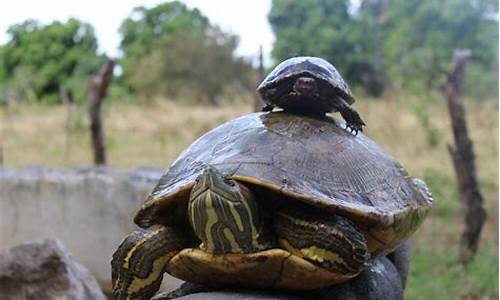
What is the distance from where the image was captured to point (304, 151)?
1.54 m

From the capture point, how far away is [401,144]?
736 cm

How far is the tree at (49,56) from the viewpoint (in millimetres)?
6332

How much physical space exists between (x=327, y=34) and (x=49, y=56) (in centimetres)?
291

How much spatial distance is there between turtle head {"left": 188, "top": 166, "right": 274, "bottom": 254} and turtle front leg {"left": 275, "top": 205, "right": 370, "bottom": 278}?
48 millimetres

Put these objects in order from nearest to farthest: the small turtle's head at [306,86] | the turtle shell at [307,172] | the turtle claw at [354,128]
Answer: the turtle shell at [307,172] → the small turtle's head at [306,86] → the turtle claw at [354,128]

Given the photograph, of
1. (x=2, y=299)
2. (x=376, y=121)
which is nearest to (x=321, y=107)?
(x=2, y=299)

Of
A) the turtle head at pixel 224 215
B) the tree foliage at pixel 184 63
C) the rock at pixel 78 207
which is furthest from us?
the tree foliage at pixel 184 63

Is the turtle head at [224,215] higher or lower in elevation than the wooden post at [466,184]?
higher

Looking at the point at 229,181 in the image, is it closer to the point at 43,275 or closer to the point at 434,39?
the point at 43,275

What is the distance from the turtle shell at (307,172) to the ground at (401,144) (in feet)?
7.83

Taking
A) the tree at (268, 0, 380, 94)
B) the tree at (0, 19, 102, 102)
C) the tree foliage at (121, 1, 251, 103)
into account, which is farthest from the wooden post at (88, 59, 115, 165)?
the tree foliage at (121, 1, 251, 103)

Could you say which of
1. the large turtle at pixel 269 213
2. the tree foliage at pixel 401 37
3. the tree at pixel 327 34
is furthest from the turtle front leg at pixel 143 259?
the tree foliage at pixel 401 37

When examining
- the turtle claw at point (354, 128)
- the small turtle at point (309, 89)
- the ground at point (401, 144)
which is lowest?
the ground at point (401, 144)

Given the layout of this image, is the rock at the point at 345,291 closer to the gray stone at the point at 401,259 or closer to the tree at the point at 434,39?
the gray stone at the point at 401,259
